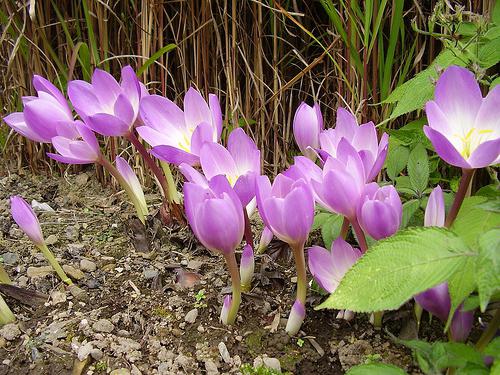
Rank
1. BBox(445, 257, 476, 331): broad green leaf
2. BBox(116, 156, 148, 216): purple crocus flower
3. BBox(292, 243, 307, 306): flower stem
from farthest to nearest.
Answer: BBox(116, 156, 148, 216): purple crocus flower, BBox(292, 243, 307, 306): flower stem, BBox(445, 257, 476, 331): broad green leaf

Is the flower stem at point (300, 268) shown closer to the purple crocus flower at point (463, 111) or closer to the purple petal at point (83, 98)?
the purple crocus flower at point (463, 111)

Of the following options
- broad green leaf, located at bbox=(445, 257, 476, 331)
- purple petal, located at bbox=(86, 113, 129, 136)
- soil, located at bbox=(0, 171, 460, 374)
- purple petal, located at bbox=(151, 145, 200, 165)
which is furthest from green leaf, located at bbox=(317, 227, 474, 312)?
purple petal, located at bbox=(86, 113, 129, 136)

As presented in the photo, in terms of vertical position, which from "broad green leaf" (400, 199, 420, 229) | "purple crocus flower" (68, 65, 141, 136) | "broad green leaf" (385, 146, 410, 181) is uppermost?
"purple crocus flower" (68, 65, 141, 136)

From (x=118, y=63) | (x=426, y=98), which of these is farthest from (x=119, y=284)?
(x=118, y=63)

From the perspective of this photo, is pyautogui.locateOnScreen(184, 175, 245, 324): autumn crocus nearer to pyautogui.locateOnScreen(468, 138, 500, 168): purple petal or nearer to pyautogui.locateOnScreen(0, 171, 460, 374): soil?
pyautogui.locateOnScreen(0, 171, 460, 374): soil

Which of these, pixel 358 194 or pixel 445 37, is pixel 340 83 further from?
pixel 358 194

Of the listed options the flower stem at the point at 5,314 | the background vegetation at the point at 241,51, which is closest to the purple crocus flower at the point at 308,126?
the background vegetation at the point at 241,51
